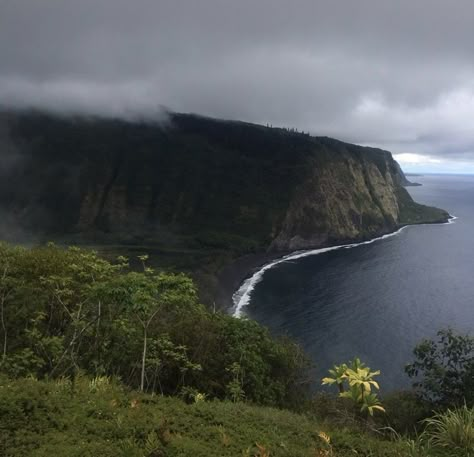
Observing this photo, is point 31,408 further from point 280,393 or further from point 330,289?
point 330,289

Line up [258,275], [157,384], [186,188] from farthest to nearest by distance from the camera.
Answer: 1. [186,188]
2. [258,275]
3. [157,384]

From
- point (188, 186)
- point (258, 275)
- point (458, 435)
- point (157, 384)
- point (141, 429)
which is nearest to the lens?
point (141, 429)

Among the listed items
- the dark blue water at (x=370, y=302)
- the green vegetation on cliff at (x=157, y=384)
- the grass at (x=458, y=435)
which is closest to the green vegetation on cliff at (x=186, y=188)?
the dark blue water at (x=370, y=302)

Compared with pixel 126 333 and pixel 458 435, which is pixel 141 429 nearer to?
pixel 458 435

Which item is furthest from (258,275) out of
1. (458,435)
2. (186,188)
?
(458,435)

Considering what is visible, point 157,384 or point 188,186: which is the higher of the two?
point 188,186

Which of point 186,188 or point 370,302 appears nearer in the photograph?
point 370,302

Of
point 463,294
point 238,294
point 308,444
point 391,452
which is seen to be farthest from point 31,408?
point 463,294
